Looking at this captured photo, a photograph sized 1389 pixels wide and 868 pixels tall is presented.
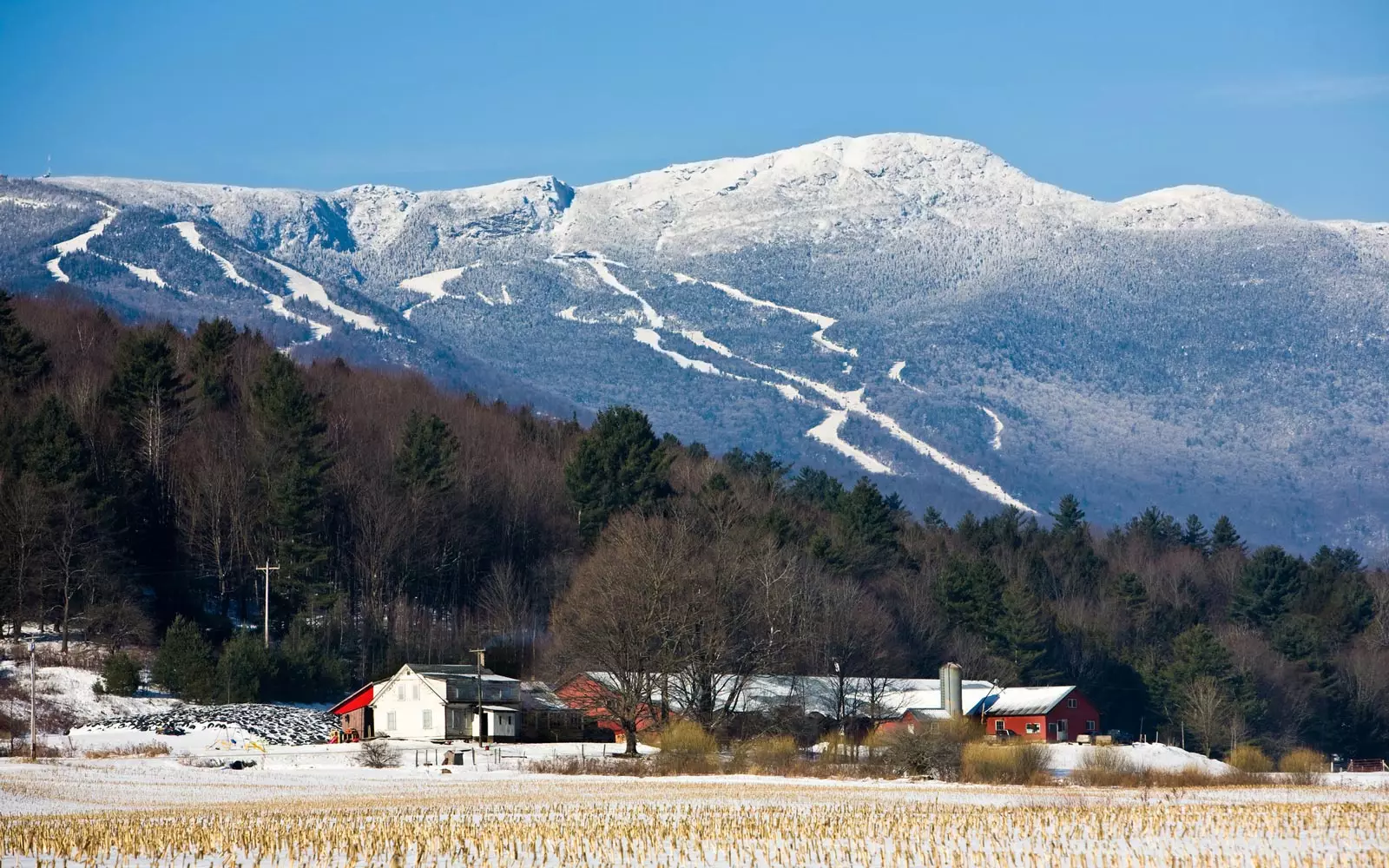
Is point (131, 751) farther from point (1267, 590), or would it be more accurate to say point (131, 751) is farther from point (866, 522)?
point (1267, 590)

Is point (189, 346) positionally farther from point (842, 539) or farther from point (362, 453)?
point (842, 539)

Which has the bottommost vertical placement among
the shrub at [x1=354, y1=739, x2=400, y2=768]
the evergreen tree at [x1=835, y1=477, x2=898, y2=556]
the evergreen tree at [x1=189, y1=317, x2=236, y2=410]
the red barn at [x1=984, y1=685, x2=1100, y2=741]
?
the shrub at [x1=354, y1=739, x2=400, y2=768]

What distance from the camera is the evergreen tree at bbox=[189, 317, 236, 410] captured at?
112m

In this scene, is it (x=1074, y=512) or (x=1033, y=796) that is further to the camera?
(x=1074, y=512)

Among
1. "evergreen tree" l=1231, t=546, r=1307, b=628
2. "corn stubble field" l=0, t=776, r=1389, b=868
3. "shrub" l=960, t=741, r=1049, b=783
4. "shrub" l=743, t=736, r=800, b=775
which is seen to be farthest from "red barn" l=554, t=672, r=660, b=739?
"evergreen tree" l=1231, t=546, r=1307, b=628

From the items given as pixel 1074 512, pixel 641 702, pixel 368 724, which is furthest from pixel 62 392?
pixel 1074 512

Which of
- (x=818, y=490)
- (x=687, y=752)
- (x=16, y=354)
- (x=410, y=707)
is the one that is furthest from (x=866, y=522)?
(x=687, y=752)

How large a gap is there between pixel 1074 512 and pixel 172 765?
121 m

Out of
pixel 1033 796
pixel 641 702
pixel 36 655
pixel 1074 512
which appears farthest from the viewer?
pixel 1074 512

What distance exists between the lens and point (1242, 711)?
342 feet

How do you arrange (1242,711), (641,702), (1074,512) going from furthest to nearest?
(1074,512) → (1242,711) → (641,702)

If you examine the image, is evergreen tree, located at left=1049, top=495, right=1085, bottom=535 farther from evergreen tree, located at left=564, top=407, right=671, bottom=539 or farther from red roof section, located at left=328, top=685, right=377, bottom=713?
red roof section, located at left=328, top=685, right=377, bottom=713

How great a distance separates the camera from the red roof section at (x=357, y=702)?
8706 centimetres

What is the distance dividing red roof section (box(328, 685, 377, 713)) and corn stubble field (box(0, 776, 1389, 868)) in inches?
1471
